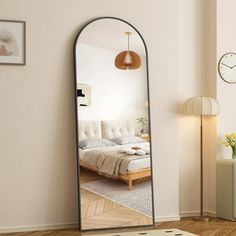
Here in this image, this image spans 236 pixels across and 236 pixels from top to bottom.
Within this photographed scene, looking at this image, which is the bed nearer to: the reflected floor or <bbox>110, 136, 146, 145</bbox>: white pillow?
<bbox>110, 136, 146, 145</bbox>: white pillow

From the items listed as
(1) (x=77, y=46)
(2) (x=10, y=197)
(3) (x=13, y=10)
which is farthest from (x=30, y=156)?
(3) (x=13, y=10)

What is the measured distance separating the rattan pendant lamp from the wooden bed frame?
1.07m

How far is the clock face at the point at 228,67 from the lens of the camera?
4.32m

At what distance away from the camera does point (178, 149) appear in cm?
425

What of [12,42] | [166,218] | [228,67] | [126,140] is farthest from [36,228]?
[228,67]

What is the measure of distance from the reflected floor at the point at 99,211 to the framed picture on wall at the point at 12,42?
4.26 feet

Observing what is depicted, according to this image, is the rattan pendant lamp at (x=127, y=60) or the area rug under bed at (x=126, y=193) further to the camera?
the rattan pendant lamp at (x=127, y=60)

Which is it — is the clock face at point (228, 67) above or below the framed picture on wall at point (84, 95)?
above

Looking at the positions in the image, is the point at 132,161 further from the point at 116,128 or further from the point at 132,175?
the point at 116,128

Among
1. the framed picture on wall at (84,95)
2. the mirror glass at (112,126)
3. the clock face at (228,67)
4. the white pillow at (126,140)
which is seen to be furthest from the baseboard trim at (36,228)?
the clock face at (228,67)

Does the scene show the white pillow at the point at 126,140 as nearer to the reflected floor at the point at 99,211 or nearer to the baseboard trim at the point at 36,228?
the reflected floor at the point at 99,211

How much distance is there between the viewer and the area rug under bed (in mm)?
3850

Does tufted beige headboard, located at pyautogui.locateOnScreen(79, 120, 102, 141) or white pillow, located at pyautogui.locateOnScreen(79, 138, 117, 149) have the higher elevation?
tufted beige headboard, located at pyautogui.locateOnScreen(79, 120, 102, 141)

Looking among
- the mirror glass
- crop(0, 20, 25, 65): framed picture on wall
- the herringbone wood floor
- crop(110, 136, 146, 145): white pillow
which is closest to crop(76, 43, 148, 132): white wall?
the mirror glass
